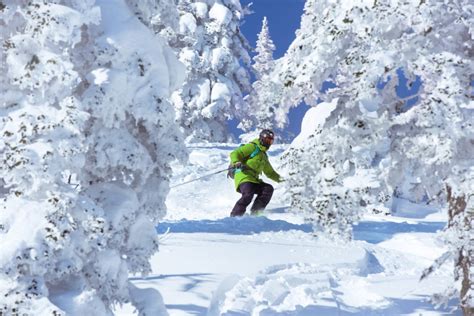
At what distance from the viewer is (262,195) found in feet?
49.8

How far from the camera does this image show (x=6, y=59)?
5.41 metres

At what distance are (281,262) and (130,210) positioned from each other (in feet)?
17.5

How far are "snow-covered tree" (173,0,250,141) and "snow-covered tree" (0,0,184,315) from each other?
2706 centimetres

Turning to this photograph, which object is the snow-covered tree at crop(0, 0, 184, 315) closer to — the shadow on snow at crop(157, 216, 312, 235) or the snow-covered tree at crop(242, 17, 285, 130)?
the shadow on snow at crop(157, 216, 312, 235)

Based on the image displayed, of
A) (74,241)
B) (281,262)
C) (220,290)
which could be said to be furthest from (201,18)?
(74,241)

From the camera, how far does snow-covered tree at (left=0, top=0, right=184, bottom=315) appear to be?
15.9ft

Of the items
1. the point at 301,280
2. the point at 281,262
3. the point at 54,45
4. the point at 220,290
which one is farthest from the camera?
the point at 281,262

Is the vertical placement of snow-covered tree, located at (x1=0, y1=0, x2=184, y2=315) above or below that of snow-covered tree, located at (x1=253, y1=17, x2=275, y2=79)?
below

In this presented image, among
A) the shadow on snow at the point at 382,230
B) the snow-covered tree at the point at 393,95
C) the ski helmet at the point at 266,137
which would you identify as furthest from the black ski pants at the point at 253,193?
the snow-covered tree at the point at 393,95

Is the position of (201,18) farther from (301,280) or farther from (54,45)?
(54,45)

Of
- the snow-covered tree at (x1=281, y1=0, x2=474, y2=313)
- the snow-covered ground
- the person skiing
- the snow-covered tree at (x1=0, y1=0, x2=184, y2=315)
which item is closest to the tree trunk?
the snow-covered tree at (x1=281, y1=0, x2=474, y2=313)

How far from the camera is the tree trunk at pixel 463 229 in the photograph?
6703 mm

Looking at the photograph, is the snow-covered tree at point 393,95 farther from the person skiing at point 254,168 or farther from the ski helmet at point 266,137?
the person skiing at point 254,168

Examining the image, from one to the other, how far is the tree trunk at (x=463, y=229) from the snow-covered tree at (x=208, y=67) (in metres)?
26.8
